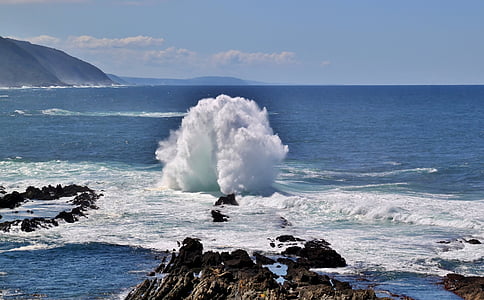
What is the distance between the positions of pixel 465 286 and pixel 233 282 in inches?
307

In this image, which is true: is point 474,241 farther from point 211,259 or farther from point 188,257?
point 188,257

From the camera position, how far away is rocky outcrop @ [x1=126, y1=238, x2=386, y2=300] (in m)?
20.4

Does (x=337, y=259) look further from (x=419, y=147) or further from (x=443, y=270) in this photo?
(x=419, y=147)

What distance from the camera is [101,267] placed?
2569 centimetres

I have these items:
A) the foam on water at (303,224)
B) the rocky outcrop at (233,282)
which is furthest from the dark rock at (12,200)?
the rocky outcrop at (233,282)

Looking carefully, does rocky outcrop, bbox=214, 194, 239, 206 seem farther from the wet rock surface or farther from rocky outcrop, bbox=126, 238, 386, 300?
rocky outcrop, bbox=126, 238, 386, 300

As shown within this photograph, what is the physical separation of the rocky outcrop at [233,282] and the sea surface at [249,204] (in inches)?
51.8

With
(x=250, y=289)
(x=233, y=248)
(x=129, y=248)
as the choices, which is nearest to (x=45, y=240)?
(x=129, y=248)

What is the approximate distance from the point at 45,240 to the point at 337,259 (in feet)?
41.4

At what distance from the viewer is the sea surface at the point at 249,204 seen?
82.9 ft

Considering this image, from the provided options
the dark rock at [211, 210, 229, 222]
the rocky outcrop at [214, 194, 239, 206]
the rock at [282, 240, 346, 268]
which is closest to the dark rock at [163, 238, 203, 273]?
the rock at [282, 240, 346, 268]

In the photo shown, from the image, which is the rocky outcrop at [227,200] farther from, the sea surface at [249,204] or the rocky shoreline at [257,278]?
the rocky shoreline at [257,278]

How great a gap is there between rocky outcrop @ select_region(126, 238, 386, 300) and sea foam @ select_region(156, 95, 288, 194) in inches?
612

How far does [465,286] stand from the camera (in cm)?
2288
